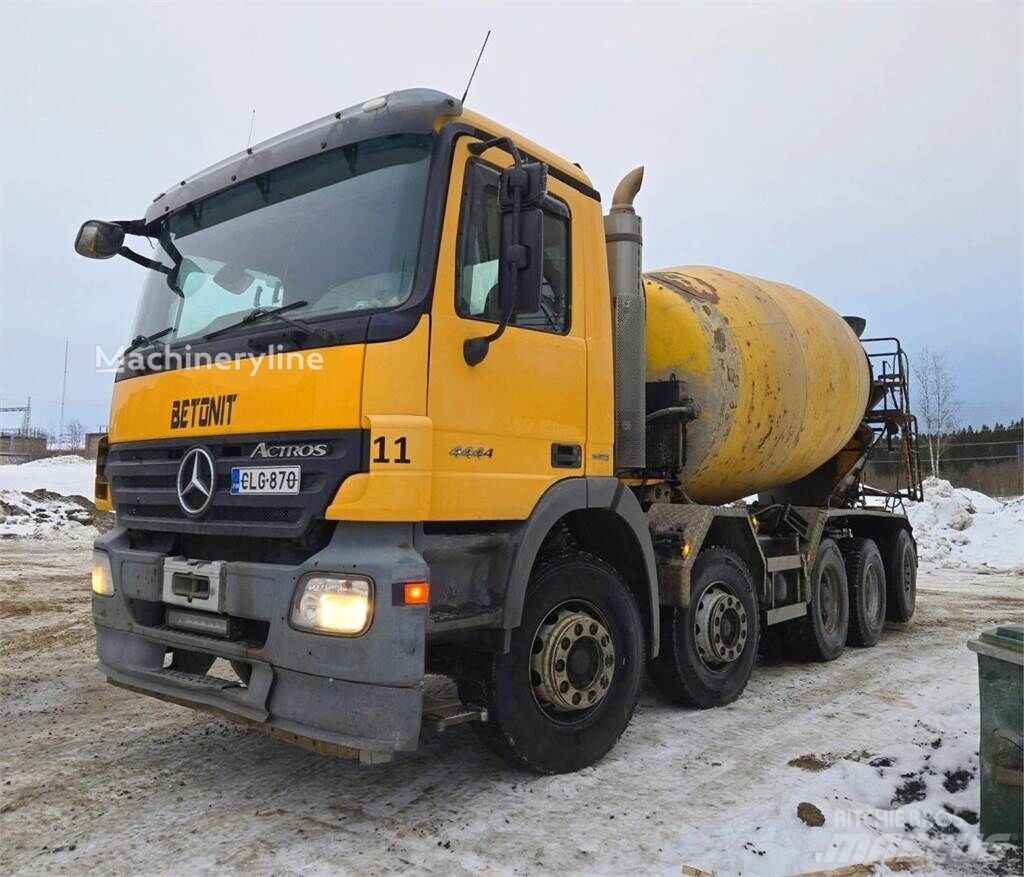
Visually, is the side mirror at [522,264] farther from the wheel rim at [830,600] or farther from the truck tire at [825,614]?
the wheel rim at [830,600]

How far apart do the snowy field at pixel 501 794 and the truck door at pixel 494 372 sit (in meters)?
1.39

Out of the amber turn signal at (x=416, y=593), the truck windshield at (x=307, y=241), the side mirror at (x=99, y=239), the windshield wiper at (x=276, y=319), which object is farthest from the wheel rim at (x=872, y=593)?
the side mirror at (x=99, y=239)

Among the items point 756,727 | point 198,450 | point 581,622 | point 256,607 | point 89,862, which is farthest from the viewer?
point 756,727

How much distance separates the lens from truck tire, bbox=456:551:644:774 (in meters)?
3.83

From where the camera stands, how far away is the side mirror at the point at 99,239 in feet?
14.9

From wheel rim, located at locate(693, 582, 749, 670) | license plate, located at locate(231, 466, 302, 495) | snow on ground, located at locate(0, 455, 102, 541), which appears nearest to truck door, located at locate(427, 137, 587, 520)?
license plate, located at locate(231, 466, 302, 495)

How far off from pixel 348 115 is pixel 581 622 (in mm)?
2768

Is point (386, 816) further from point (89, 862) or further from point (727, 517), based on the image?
point (727, 517)

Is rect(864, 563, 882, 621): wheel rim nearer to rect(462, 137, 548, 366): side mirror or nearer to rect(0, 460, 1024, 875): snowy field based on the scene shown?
rect(0, 460, 1024, 875): snowy field

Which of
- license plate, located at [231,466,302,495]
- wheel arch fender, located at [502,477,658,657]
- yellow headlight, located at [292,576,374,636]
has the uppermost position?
license plate, located at [231,466,302,495]

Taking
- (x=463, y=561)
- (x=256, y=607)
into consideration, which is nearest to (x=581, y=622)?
(x=463, y=561)

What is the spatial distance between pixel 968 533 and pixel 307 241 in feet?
59.6

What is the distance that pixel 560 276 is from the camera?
4328mm

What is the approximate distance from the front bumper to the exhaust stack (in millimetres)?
2043
